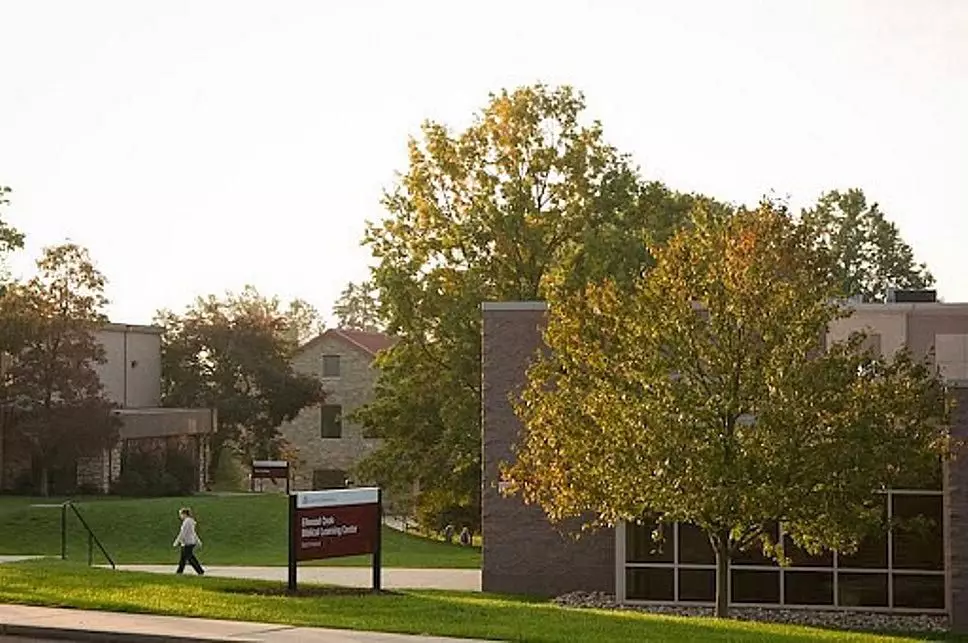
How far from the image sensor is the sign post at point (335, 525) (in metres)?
28.0

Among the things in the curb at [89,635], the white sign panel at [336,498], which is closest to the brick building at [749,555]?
the white sign panel at [336,498]

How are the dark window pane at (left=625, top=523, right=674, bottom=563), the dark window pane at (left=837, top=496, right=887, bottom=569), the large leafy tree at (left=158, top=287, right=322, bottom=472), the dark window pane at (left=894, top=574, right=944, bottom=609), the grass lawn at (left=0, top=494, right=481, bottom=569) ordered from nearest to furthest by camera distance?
the dark window pane at (left=894, top=574, right=944, bottom=609) < the dark window pane at (left=837, top=496, right=887, bottom=569) < the dark window pane at (left=625, top=523, right=674, bottom=563) < the grass lawn at (left=0, top=494, right=481, bottom=569) < the large leafy tree at (left=158, top=287, right=322, bottom=472)

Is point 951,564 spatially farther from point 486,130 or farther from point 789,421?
point 486,130

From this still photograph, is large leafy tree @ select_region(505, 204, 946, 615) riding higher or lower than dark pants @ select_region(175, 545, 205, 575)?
higher

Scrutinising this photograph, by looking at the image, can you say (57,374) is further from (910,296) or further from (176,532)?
(910,296)

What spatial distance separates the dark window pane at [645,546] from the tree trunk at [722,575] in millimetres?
3599

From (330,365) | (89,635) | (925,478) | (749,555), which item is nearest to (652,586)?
(749,555)

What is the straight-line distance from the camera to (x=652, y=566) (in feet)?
114

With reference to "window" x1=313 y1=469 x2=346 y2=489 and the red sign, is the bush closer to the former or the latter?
"window" x1=313 y1=469 x2=346 y2=489

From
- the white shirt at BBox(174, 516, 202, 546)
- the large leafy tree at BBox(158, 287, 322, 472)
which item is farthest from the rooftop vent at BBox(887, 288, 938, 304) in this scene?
the large leafy tree at BBox(158, 287, 322, 472)

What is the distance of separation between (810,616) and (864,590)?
124 cm

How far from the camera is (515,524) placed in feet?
119

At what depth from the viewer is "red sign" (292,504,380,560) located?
28031mm

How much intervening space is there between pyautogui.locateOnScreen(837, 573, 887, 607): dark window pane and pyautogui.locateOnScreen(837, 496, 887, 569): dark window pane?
193mm
